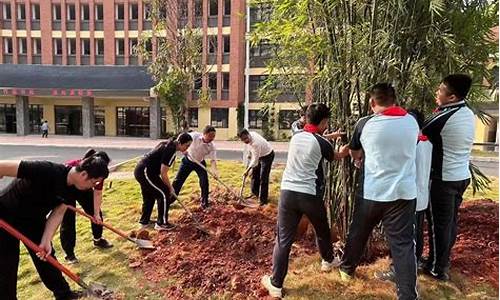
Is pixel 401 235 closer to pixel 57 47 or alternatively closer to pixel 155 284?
pixel 155 284

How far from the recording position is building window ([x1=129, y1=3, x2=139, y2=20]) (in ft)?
88.3

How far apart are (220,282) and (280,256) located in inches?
30.5

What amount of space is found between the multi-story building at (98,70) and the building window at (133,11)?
74 mm

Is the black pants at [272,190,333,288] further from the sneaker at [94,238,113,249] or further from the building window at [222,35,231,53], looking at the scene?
the building window at [222,35,231,53]

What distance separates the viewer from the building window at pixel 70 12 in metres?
27.5

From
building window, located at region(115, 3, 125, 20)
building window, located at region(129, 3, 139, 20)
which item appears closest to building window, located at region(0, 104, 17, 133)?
building window, located at region(115, 3, 125, 20)

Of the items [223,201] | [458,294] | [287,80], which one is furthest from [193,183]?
[458,294]

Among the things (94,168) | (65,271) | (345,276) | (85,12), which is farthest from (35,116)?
(345,276)

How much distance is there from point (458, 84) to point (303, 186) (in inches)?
56.5

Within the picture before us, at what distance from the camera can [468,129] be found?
3.14m

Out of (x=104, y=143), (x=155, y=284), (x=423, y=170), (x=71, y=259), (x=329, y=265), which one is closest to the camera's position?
(x=423, y=170)

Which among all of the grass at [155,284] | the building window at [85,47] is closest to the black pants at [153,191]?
the grass at [155,284]

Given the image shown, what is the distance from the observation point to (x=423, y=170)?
3129 mm

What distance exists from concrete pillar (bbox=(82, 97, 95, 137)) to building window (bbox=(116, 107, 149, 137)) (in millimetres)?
1749
